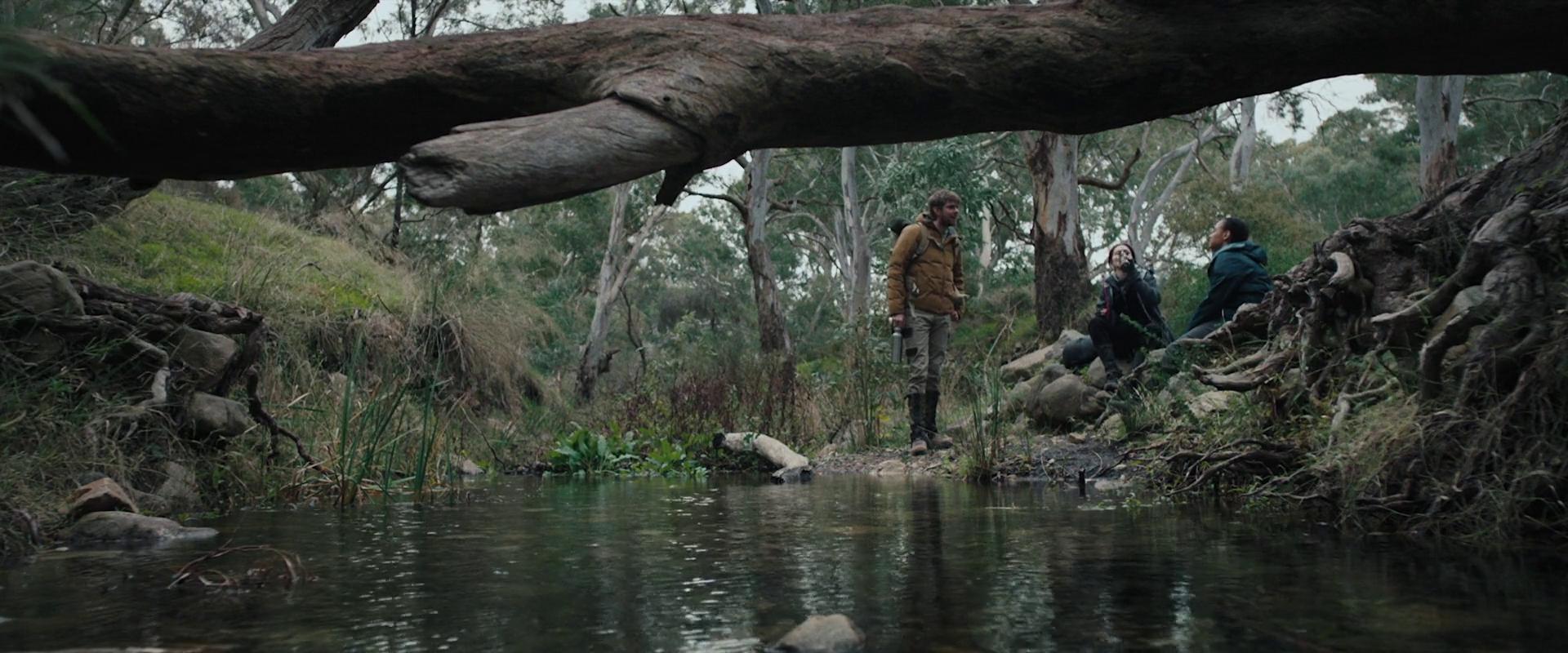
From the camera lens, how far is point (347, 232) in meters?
14.3

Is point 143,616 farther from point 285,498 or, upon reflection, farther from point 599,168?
point 285,498

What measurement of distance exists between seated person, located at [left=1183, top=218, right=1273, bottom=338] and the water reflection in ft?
13.0

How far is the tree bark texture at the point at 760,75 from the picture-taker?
321 cm

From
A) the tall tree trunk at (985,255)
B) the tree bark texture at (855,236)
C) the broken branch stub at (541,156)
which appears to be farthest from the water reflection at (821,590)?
the tall tree trunk at (985,255)

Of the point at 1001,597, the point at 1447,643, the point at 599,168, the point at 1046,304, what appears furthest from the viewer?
the point at 1046,304

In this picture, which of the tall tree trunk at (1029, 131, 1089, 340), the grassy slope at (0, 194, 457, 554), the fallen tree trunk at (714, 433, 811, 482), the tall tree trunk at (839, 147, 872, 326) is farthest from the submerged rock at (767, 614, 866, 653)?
the tall tree trunk at (839, 147, 872, 326)

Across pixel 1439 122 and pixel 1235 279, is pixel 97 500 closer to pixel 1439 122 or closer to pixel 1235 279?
pixel 1235 279

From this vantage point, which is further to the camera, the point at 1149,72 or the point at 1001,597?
the point at 1149,72

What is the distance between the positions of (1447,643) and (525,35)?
254cm

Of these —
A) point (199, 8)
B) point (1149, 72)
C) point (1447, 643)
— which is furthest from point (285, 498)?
point (199, 8)

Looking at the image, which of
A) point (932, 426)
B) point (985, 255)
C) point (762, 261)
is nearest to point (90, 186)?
point (932, 426)

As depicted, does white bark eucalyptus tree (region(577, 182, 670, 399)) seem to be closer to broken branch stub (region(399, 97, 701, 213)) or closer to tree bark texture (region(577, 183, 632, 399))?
tree bark texture (region(577, 183, 632, 399))

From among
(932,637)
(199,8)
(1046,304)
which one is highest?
(199,8)

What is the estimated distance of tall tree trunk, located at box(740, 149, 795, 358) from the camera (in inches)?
879
